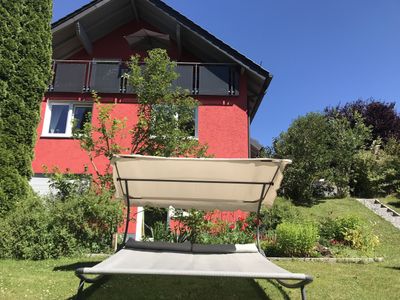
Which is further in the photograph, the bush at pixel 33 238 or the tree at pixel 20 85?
the tree at pixel 20 85

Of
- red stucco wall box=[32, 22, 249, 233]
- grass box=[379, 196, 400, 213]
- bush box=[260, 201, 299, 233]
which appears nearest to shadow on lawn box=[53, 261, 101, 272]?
bush box=[260, 201, 299, 233]

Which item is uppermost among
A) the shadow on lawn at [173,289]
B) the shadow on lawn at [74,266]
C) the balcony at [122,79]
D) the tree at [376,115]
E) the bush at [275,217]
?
the tree at [376,115]

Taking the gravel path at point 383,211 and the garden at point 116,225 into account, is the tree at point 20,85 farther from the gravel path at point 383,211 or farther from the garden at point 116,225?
the gravel path at point 383,211

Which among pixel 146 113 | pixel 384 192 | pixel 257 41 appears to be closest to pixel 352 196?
pixel 384 192

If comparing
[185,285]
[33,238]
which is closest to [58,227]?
[33,238]

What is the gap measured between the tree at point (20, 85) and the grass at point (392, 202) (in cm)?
1547

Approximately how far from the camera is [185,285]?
235 inches

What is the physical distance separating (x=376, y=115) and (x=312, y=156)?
16321 millimetres

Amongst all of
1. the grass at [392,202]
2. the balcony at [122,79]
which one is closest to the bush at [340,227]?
the balcony at [122,79]

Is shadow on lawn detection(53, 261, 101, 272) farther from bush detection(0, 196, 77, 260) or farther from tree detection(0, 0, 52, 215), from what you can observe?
tree detection(0, 0, 52, 215)

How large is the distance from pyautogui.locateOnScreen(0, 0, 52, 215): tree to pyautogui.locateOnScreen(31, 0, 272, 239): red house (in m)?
3.98

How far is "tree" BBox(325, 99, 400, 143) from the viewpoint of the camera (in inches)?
1236

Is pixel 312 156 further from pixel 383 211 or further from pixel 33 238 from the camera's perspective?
pixel 33 238

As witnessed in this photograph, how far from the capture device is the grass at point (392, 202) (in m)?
18.7
